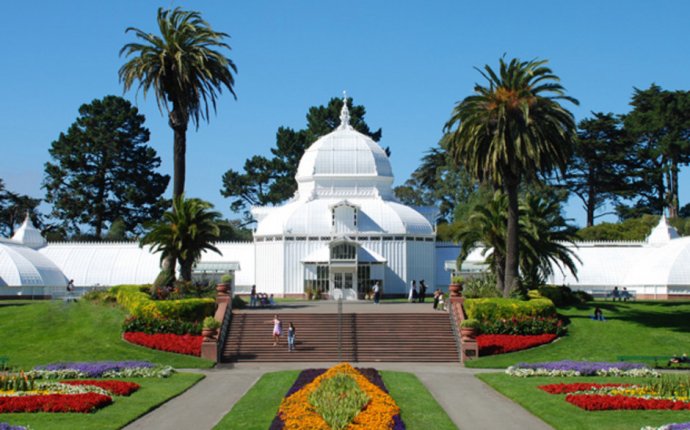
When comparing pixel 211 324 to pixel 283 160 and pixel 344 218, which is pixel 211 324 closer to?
pixel 344 218

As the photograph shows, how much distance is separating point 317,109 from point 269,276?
4312 centimetres

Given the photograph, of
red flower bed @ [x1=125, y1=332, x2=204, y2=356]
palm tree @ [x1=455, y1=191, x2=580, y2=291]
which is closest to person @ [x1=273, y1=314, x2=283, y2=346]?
red flower bed @ [x1=125, y1=332, x2=204, y2=356]

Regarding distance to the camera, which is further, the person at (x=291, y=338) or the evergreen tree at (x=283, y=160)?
the evergreen tree at (x=283, y=160)

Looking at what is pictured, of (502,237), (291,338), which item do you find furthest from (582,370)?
(502,237)

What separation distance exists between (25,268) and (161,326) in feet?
104

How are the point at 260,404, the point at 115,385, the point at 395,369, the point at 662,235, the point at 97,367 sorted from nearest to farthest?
the point at 260,404, the point at 115,385, the point at 97,367, the point at 395,369, the point at 662,235

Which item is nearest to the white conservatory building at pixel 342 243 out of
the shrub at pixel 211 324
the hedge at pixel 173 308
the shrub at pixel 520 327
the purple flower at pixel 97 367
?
the hedge at pixel 173 308

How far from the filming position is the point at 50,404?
84.1 ft

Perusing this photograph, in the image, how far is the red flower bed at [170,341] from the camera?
1630 inches

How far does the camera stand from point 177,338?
42.2 metres

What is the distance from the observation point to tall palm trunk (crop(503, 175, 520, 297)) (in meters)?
47.6

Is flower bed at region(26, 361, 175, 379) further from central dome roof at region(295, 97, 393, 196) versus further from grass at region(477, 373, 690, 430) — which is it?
central dome roof at region(295, 97, 393, 196)

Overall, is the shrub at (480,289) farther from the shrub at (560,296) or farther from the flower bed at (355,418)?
the flower bed at (355,418)

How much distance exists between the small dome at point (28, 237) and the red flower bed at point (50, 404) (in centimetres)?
5475
